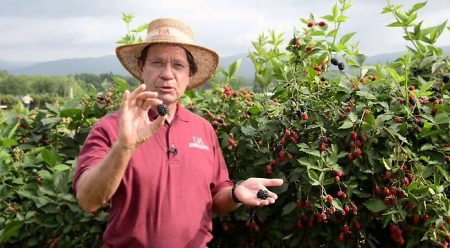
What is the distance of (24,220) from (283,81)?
1.75m

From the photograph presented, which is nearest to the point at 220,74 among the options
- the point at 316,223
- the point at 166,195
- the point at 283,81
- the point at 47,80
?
the point at 283,81

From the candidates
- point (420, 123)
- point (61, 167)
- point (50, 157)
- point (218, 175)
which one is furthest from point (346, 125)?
point (50, 157)

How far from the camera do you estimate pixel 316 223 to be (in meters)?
2.55

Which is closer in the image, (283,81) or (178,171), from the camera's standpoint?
(178,171)

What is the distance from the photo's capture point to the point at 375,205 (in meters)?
2.32

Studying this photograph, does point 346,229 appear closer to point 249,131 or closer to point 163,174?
point 249,131

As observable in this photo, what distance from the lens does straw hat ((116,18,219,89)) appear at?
7.09ft

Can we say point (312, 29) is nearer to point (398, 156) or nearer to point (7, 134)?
point (398, 156)

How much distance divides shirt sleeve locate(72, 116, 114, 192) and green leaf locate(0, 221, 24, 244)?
1.29m

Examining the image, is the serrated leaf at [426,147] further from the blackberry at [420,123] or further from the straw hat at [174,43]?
the straw hat at [174,43]

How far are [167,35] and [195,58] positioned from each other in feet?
0.85

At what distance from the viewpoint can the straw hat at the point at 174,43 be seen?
2160mm

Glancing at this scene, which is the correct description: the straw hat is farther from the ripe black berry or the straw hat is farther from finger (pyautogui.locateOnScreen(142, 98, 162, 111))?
the ripe black berry

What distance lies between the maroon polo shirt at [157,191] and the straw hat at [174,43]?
329mm
